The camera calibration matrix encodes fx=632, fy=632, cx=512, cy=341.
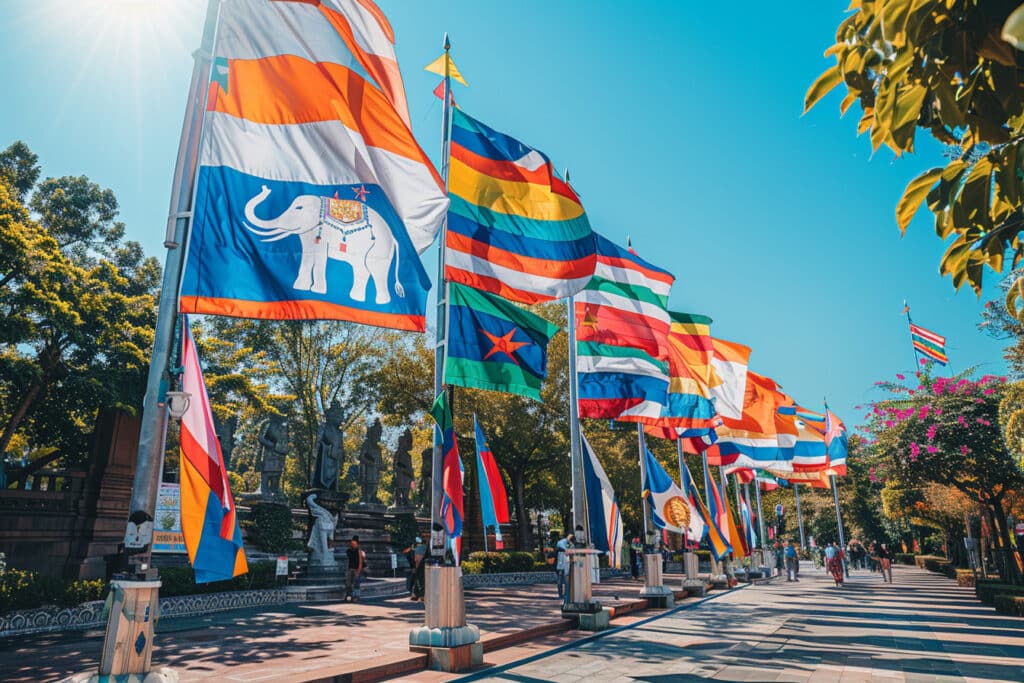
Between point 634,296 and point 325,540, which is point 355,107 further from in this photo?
point 325,540

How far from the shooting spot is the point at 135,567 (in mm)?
5000

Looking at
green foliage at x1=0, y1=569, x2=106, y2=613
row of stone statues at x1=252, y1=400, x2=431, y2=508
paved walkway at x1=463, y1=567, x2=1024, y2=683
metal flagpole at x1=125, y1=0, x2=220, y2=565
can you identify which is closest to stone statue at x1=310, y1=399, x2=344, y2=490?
row of stone statues at x1=252, y1=400, x2=431, y2=508

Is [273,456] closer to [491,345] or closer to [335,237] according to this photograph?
[491,345]

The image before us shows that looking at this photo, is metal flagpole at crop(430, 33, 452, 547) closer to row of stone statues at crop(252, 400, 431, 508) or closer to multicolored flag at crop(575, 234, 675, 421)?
multicolored flag at crop(575, 234, 675, 421)

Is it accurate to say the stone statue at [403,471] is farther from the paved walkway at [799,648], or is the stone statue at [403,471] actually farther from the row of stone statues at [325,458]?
the paved walkway at [799,648]

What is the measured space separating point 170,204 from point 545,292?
280 inches

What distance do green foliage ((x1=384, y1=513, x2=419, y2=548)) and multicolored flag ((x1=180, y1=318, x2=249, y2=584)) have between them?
21.4 metres

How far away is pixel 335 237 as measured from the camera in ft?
22.6

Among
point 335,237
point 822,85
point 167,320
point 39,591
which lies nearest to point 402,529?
point 39,591

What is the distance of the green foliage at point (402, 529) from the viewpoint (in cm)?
2598

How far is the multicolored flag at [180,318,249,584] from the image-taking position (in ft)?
16.9

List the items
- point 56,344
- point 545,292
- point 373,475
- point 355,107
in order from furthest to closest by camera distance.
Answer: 1. point 373,475
2. point 56,344
3. point 545,292
4. point 355,107

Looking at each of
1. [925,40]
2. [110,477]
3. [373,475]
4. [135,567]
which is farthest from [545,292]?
[373,475]

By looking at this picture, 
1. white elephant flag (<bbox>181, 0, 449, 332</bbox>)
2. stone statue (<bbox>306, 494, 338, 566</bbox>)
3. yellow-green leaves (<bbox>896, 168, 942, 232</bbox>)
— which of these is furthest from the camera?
stone statue (<bbox>306, 494, 338, 566</bbox>)
